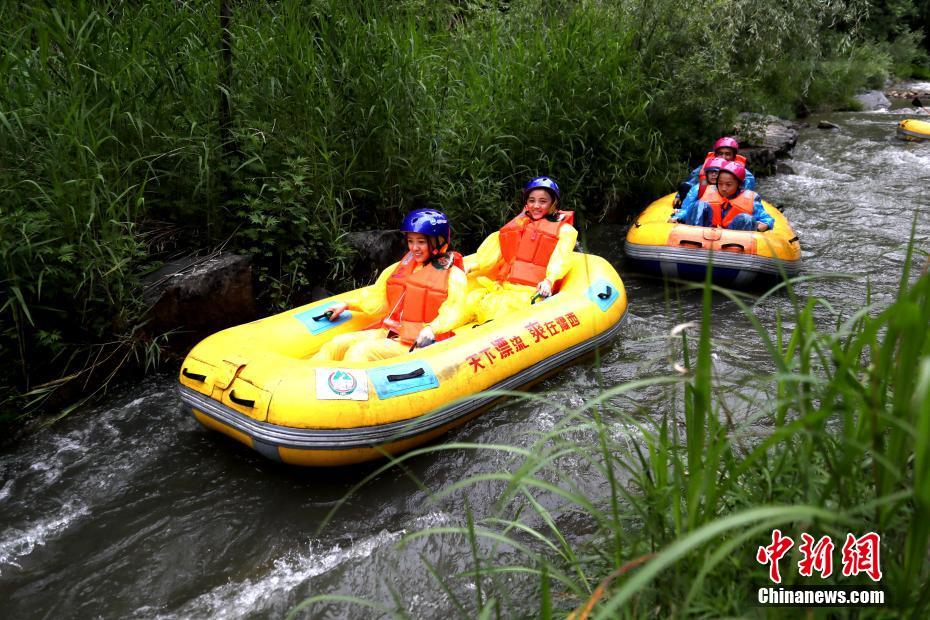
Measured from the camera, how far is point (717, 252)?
5.23 meters

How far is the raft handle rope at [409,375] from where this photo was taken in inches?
123

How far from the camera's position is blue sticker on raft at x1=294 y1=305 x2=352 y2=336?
378 cm

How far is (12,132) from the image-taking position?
10.5 feet

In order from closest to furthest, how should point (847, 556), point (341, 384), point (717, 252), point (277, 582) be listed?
1. point (847, 556)
2. point (277, 582)
3. point (341, 384)
4. point (717, 252)

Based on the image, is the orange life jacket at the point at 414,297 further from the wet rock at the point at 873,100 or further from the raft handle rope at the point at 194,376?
the wet rock at the point at 873,100

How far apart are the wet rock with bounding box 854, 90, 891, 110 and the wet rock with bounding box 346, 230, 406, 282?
12.5 m

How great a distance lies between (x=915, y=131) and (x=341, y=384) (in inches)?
425

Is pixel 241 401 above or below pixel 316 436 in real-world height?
above

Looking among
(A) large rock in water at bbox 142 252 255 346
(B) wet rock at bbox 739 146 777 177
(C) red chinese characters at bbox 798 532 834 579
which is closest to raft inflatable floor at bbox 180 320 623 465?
(A) large rock in water at bbox 142 252 255 346

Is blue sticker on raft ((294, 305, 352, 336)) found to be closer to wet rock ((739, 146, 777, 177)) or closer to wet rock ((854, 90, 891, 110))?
wet rock ((739, 146, 777, 177))

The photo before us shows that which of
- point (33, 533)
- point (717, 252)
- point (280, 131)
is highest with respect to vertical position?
point (280, 131)

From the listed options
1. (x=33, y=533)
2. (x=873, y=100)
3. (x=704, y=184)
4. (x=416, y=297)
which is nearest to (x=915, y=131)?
(x=873, y=100)

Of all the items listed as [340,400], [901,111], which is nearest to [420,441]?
[340,400]

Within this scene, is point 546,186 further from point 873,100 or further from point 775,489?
point 873,100
